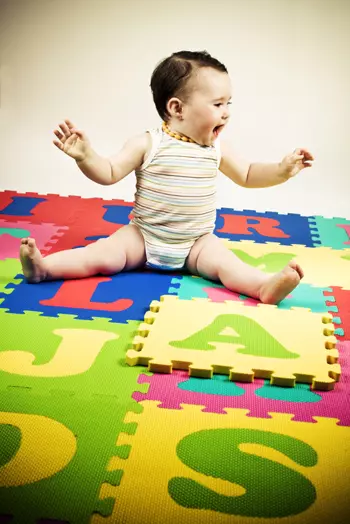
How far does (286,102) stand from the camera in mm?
3361

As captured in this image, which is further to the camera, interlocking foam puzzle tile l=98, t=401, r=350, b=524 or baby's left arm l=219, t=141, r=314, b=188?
baby's left arm l=219, t=141, r=314, b=188

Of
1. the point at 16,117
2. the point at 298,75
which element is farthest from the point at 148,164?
the point at 298,75

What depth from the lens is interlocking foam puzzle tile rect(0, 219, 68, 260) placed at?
6.93ft

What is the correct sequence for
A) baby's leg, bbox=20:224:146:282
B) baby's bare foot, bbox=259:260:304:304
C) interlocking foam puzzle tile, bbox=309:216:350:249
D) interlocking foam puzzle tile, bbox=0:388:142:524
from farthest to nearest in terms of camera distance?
interlocking foam puzzle tile, bbox=309:216:350:249 < baby's leg, bbox=20:224:146:282 < baby's bare foot, bbox=259:260:304:304 < interlocking foam puzzle tile, bbox=0:388:142:524

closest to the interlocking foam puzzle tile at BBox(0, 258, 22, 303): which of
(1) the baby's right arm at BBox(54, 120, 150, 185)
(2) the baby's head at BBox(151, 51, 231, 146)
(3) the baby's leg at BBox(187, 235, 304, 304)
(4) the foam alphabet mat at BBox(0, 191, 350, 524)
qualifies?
(4) the foam alphabet mat at BBox(0, 191, 350, 524)

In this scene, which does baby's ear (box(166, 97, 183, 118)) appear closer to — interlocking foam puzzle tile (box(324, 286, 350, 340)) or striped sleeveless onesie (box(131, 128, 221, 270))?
striped sleeveless onesie (box(131, 128, 221, 270))

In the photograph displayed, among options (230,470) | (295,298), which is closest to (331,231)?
(295,298)

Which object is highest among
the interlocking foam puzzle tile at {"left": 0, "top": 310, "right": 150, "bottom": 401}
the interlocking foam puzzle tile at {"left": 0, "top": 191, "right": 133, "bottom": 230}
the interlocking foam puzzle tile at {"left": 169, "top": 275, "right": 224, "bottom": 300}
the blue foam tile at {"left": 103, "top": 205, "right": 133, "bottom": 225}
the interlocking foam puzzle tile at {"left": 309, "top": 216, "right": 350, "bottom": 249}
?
the interlocking foam puzzle tile at {"left": 0, "top": 310, "right": 150, "bottom": 401}

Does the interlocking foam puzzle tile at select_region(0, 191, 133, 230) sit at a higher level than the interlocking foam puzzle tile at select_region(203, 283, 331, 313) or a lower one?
lower

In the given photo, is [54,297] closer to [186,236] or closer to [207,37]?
[186,236]

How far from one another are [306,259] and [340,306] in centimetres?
33

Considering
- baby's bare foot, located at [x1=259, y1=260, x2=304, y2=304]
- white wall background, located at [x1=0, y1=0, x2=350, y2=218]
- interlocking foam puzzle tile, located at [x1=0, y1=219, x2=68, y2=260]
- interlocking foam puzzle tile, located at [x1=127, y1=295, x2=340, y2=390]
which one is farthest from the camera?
white wall background, located at [x1=0, y1=0, x2=350, y2=218]

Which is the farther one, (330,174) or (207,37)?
(207,37)

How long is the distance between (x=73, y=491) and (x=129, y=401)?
272 mm
